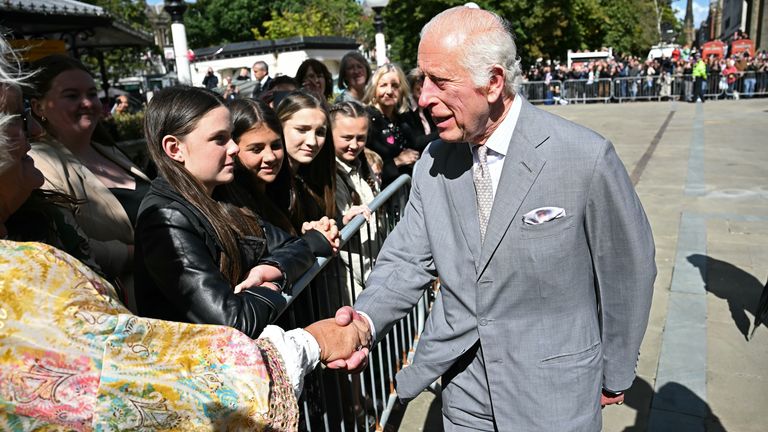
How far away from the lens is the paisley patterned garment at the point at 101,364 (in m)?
0.99

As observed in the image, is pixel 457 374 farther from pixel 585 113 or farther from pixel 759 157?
pixel 585 113

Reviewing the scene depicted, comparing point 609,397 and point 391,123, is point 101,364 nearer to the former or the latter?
point 609,397

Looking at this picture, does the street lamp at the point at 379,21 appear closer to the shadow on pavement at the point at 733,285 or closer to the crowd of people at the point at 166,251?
the shadow on pavement at the point at 733,285

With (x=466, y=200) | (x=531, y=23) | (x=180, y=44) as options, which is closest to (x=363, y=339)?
(x=466, y=200)

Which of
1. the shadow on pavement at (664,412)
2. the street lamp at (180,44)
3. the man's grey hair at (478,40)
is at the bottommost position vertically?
the shadow on pavement at (664,412)

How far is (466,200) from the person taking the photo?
2.05 meters

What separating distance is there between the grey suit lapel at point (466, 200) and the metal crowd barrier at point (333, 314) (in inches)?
26.7

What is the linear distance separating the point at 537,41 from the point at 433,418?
31.5 meters

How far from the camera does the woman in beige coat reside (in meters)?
2.61

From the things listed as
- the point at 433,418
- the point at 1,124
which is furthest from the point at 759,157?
the point at 1,124

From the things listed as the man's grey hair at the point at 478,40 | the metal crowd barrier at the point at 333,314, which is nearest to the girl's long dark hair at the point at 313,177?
the metal crowd barrier at the point at 333,314

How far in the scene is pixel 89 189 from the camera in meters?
2.73

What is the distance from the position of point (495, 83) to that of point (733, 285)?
4342 mm

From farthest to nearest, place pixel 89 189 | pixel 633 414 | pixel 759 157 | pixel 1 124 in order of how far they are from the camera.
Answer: pixel 759 157, pixel 633 414, pixel 89 189, pixel 1 124
